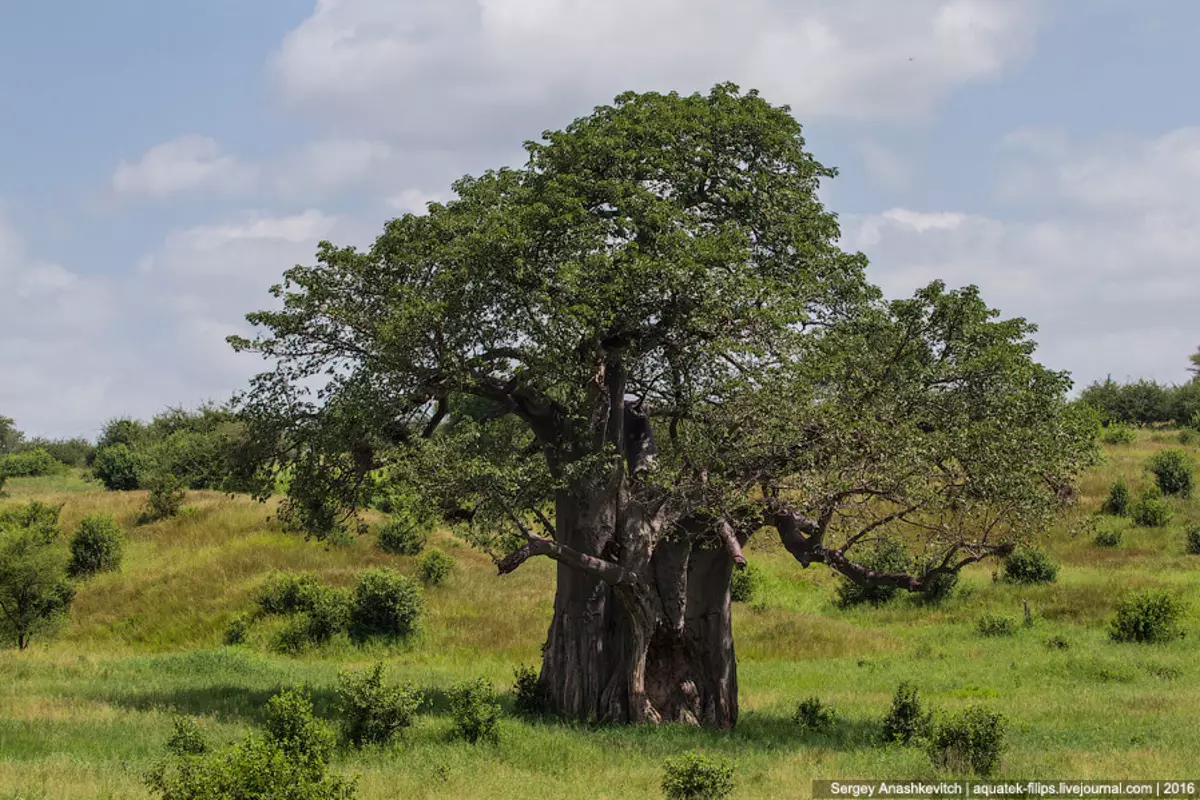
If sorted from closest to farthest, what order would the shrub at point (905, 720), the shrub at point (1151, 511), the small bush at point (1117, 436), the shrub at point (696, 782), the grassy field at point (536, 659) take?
1. the shrub at point (696, 782)
2. the grassy field at point (536, 659)
3. the shrub at point (905, 720)
4. the shrub at point (1151, 511)
5. the small bush at point (1117, 436)

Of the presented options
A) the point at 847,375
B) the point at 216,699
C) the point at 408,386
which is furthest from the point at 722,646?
the point at 216,699

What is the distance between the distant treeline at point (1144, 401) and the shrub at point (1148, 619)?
62.4 meters

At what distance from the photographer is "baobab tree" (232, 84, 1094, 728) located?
2141 centimetres

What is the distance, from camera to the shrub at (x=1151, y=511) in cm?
5341

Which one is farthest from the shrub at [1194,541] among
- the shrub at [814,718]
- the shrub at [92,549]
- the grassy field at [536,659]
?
the shrub at [92,549]

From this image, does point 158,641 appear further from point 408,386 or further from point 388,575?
point 408,386

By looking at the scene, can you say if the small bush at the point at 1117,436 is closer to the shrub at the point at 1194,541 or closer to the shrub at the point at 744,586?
the shrub at the point at 1194,541

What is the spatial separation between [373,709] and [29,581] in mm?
24434

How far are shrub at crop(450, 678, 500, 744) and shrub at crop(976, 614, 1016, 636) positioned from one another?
971 inches

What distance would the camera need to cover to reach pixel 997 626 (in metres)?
39.2

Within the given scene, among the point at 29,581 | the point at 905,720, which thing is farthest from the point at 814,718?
the point at 29,581

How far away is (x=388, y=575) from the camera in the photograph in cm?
3888

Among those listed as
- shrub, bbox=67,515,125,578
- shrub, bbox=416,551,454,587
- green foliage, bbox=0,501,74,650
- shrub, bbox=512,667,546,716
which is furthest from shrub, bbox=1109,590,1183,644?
shrub, bbox=67,515,125,578

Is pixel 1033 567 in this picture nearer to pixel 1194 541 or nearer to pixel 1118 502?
pixel 1194 541
